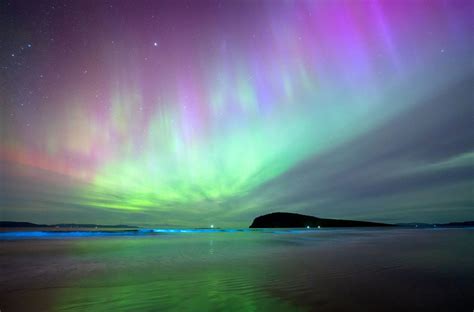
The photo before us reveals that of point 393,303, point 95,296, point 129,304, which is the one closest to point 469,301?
point 393,303

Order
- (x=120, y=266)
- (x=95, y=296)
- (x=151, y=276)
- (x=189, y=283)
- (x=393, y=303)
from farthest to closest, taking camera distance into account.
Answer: (x=120, y=266) < (x=151, y=276) < (x=189, y=283) < (x=95, y=296) < (x=393, y=303)

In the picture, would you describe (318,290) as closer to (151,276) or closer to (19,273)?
(151,276)

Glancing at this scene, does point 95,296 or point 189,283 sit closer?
point 95,296

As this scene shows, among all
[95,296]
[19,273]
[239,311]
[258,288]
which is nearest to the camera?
[239,311]

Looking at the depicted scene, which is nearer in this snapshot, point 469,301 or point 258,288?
point 469,301

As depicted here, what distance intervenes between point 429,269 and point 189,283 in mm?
11704

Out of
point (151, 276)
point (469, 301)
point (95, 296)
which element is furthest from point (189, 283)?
point (469, 301)

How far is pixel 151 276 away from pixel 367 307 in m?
9.00

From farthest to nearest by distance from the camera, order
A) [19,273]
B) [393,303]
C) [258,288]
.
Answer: [19,273]
[258,288]
[393,303]

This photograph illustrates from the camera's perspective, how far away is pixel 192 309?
8008mm

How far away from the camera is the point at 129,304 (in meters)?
8.58

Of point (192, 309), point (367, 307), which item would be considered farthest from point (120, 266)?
point (367, 307)

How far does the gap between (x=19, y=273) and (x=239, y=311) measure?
12.7 m

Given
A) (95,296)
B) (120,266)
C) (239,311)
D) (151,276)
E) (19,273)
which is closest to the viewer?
(239,311)
